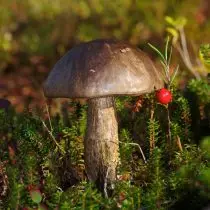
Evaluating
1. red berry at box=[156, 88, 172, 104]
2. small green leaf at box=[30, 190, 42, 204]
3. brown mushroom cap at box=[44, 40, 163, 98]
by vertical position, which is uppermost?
brown mushroom cap at box=[44, 40, 163, 98]

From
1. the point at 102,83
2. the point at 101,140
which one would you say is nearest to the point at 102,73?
the point at 102,83

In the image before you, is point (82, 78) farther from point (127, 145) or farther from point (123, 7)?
point (123, 7)

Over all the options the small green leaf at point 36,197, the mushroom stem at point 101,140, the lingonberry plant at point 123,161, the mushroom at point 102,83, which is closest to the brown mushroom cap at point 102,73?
the mushroom at point 102,83

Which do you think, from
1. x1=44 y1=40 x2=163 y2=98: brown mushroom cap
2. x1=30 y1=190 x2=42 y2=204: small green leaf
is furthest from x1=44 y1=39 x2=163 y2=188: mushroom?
x1=30 y1=190 x2=42 y2=204: small green leaf

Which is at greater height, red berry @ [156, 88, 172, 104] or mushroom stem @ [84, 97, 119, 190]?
red berry @ [156, 88, 172, 104]

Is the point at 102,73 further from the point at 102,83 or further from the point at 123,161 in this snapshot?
the point at 123,161

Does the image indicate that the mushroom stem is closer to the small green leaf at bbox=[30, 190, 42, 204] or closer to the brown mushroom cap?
the brown mushroom cap

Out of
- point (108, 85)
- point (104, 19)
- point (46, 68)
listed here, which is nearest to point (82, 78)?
point (108, 85)

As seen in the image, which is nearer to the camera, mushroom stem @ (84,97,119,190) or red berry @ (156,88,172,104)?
red berry @ (156,88,172,104)
